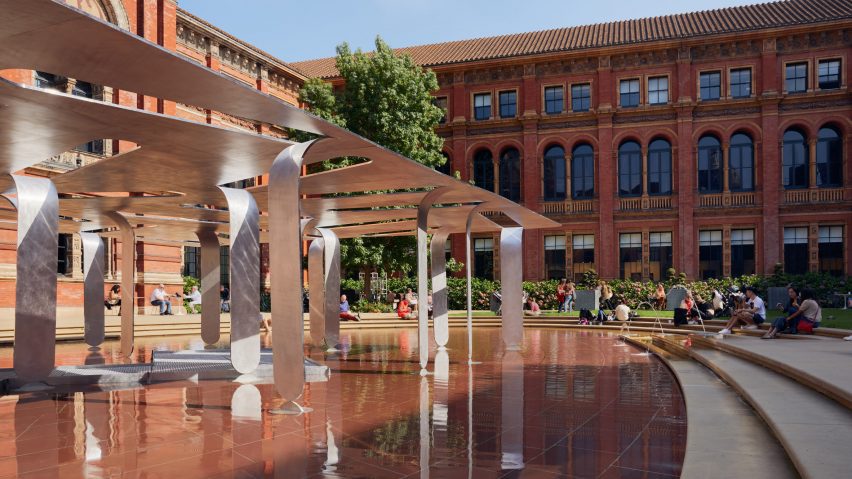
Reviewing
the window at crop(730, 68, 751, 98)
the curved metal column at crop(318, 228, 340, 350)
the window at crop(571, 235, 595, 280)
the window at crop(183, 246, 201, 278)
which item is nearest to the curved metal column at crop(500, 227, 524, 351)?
the curved metal column at crop(318, 228, 340, 350)

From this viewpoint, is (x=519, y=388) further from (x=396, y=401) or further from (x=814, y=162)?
(x=814, y=162)

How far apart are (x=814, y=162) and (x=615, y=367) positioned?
28436mm

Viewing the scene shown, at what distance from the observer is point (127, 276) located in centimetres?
1412

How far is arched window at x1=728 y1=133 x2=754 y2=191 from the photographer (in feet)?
119

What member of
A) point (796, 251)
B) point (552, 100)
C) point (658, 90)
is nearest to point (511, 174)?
point (552, 100)

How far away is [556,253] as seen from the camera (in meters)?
38.8

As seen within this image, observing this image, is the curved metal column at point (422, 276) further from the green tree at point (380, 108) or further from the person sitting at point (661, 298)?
the green tree at point (380, 108)

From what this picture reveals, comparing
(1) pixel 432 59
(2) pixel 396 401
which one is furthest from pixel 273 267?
(1) pixel 432 59

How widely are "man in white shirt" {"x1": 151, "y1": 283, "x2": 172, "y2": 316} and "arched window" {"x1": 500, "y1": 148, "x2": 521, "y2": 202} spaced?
20651 mm

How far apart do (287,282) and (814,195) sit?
3428cm

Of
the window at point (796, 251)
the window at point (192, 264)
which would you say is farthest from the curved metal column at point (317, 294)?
the window at point (796, 251)

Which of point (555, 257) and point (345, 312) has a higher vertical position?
point (555, 257)

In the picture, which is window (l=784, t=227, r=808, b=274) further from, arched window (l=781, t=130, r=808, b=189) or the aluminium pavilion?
the aluminium pavilion

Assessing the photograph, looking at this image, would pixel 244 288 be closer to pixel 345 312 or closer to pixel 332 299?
pixel 332 299
